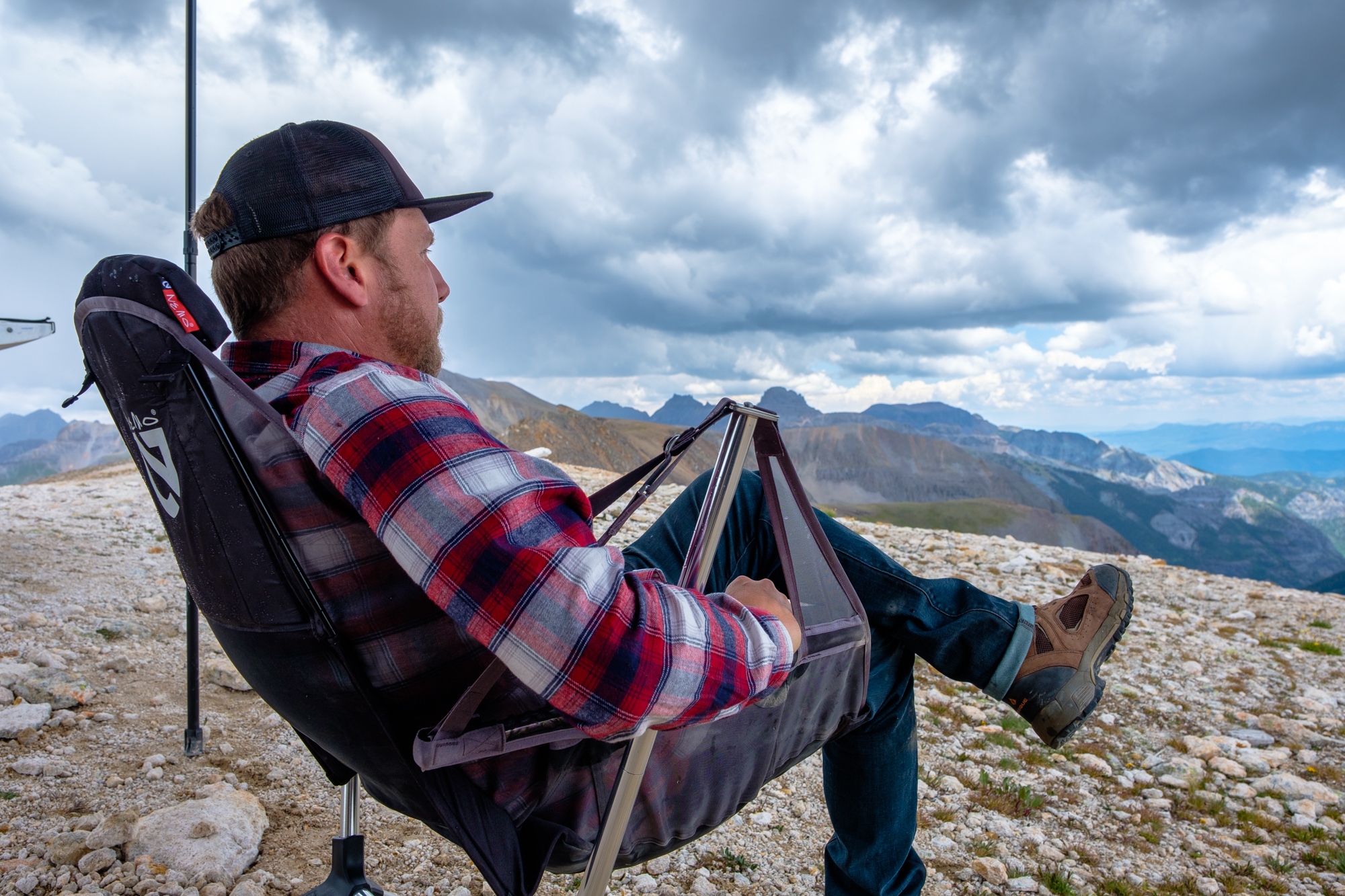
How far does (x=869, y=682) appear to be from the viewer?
219 cm

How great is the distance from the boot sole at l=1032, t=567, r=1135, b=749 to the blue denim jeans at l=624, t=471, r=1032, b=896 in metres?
0.16

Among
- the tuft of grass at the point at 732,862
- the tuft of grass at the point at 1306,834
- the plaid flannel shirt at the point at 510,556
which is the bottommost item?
the tuft of grass at the point at 1306,834

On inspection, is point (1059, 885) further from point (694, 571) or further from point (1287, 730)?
point (1287, 730)

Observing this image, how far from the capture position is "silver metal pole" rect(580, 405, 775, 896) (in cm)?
166

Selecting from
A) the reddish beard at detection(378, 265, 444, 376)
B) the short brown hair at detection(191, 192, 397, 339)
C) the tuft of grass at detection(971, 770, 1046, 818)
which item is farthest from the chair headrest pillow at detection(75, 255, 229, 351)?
the tuft of grass at detection(971, 770, 1046, 818)

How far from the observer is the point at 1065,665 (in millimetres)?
2309

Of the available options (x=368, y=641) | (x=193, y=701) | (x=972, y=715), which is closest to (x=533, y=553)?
(x=368, y=641)

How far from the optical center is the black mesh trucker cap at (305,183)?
5.50ft

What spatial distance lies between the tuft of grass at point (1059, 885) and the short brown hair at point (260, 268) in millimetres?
3360

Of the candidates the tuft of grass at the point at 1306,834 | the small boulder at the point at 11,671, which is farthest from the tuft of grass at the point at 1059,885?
the small boulder at the point at 11,671

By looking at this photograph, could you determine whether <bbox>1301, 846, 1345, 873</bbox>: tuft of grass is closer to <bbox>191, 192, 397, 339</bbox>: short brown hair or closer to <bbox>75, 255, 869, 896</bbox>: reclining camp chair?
<bbox>75, 255, 869, 896</bbox>: reclining camp chair

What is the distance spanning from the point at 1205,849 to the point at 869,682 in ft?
7.86

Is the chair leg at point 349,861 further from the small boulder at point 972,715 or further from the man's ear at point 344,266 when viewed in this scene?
the small boulder at point 972,715

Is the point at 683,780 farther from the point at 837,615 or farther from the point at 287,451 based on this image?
the point at 287,451
